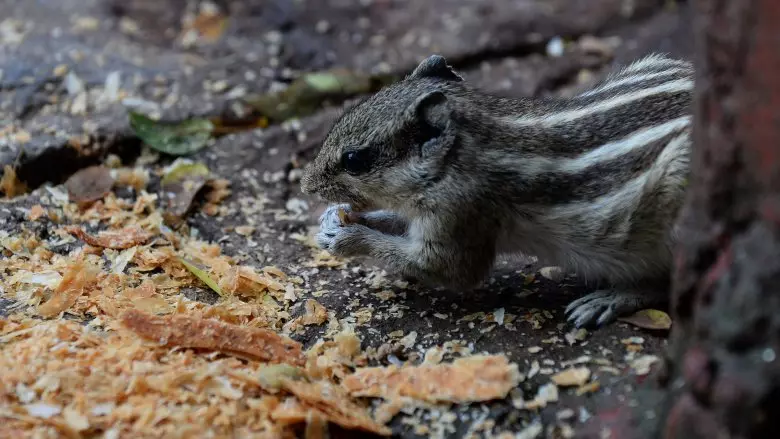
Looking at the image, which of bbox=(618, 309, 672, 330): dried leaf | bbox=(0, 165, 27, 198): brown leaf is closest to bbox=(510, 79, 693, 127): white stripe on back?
bbox=(618, 309, 672, 330): dried leaf

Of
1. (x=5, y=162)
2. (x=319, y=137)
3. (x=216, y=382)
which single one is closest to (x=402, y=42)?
(x=319, y=137)

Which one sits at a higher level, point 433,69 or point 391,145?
point 433,69

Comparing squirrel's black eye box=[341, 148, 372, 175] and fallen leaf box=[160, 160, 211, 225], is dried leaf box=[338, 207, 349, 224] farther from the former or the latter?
fallen leaf box=[160, 160, 211, 225]

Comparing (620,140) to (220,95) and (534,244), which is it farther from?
(220,95)

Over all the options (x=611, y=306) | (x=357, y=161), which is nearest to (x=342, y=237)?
(x=357, y=161)

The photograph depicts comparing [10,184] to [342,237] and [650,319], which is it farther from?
[650,319]

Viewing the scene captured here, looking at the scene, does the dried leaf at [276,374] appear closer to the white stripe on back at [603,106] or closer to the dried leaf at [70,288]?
the dried leaf at [70,288]
